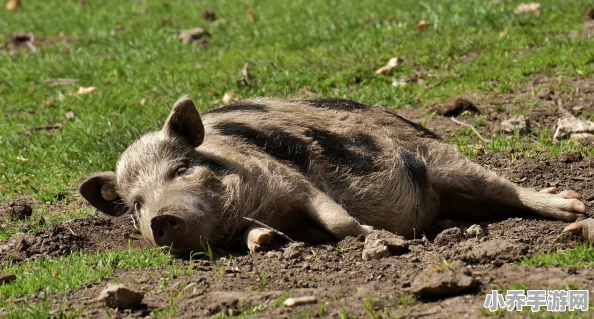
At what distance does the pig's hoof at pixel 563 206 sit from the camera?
6.11 metres

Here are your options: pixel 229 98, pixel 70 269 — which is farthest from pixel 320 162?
pixel 229 98

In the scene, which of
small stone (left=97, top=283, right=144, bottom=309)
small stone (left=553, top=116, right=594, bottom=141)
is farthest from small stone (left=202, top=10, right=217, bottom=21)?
small stone (left=97, top=283, right=144, bottom=309)

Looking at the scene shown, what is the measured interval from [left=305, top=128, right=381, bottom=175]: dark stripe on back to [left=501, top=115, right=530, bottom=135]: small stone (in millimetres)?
1895

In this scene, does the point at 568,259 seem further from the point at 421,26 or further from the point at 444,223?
the point at 421,26

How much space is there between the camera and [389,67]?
961 centimetres

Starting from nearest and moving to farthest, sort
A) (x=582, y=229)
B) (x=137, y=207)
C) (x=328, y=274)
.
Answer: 1. (x=328, y=274)
2. (x=582, y=229)
3. (x=137, y=207)

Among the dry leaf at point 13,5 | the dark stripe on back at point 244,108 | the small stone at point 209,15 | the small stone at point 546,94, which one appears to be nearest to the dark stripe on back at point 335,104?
the dark stripe on back at point 244,108

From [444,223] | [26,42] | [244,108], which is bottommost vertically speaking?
[26,42]

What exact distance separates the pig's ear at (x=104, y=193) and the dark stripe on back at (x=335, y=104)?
1.50 metres

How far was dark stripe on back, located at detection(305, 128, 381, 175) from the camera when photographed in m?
6.26

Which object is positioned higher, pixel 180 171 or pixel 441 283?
pixel 441 283

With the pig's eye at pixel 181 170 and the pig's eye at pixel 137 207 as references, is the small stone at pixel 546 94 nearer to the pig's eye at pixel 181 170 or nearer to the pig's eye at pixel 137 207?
the pig's eye at pixel 181 170

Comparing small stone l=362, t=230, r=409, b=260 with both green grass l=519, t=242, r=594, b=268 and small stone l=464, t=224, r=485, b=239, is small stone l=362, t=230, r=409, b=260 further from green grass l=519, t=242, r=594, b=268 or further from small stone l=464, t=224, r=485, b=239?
green grass l=519, t=242, r=594, b=268

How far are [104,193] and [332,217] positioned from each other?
1581 millimetres
